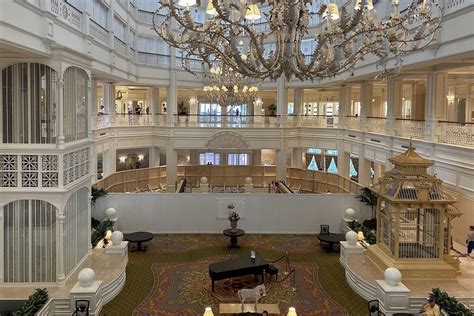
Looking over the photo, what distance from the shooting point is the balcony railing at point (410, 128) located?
1691cm

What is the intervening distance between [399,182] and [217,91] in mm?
10296

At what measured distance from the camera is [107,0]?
63.1 feet

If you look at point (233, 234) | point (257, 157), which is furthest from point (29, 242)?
point (257, 157)

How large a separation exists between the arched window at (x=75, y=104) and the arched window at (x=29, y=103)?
489 millimetres

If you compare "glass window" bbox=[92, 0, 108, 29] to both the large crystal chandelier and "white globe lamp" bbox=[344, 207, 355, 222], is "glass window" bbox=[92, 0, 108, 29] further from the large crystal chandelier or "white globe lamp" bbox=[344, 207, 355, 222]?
"white globe lamp" bbox=[344, 207, 355, 222]

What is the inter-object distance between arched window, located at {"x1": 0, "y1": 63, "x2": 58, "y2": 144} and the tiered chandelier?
7339mm

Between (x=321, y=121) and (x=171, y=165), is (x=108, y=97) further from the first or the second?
(x=321, y=121)

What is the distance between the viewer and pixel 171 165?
Answer: 27.1 meters

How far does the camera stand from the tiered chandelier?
61.8 ft

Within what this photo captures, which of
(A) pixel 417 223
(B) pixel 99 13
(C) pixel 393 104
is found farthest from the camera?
(C) pixel 393 104

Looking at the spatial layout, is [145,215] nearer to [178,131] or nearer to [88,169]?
[88,169]

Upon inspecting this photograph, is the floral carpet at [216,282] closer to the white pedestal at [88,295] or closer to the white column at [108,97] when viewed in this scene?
the white pedestal at [88,295]

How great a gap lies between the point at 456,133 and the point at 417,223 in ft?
11.5

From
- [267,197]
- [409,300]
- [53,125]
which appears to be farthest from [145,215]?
[409,300]
